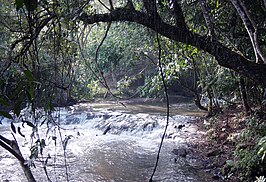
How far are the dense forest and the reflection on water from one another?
89 cm

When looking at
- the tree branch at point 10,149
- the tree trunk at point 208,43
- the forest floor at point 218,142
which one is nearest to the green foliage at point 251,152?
the forest floor at point 218,142

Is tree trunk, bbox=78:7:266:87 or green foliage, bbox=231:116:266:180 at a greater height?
tree trunk, bbox=78:7:266:87

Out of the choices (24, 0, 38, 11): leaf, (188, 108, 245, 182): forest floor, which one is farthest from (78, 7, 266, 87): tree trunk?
(24, 0, 38, 11): leaf

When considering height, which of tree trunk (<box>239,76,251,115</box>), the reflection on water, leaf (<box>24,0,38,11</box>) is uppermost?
leaf (<box>24,0,38,11</box>)

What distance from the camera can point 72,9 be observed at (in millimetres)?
2678

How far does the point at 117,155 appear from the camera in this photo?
21.9ft

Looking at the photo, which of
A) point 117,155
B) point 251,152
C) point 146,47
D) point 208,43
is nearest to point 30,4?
point 208,43

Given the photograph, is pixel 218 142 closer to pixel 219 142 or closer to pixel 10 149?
pixel 219 142

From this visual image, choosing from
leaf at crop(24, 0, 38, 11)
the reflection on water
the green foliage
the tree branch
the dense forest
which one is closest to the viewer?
Answer: leaf at crop(24, 0, 38, 11)

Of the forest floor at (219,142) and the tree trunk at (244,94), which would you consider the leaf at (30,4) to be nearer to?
the forest floor at (219,142)

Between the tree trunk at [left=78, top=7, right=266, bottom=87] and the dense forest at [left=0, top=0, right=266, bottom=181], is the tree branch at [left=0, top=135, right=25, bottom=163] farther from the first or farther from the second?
the tree trunk at [left=78, top=7, right=266, bottom=87]

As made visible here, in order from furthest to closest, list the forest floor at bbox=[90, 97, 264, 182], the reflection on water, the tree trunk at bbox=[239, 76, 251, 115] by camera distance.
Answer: the tree trunk at bbox=[239, 76, 251, 115]
the reflection on water
the forest floor at bbox=[90, 97, 264, 182]

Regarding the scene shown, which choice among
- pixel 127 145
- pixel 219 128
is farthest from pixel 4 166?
pixel 219 128

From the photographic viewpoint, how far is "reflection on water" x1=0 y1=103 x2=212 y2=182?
17.6 feet
